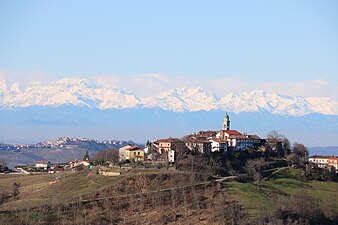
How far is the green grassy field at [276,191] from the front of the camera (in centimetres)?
5359

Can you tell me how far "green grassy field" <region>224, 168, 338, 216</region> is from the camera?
5359 cm

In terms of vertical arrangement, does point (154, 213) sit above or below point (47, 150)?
below

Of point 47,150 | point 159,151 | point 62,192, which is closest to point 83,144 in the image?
point 47,150

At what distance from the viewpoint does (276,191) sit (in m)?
59.4

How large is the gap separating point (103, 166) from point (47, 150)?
10641cm

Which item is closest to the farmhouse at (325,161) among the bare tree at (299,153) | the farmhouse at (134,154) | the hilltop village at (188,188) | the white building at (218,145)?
the hilltop village at (188,188)

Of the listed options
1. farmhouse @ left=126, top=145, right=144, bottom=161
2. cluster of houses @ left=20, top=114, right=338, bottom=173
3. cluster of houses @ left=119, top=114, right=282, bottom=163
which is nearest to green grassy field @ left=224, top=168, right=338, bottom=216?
cluster of houses @ left=20, top=114, right=338, bottom=173

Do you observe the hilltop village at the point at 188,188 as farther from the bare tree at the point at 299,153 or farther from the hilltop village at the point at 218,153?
the bare tree at the point at 299,153

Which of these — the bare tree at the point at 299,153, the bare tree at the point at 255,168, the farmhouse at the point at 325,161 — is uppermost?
the bare tree at the point at 299,153

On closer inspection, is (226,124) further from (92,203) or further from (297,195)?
(92,203)

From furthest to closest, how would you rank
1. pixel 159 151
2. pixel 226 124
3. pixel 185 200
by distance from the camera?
pixel 226 124 → pixel 159 151 → pixel 185 200

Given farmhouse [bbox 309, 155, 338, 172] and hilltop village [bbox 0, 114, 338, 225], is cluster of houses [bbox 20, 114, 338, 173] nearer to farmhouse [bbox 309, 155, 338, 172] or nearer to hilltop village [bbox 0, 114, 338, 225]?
A: farmhouse [bbox 309, 155, 338, 172]

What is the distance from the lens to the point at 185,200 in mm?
53438

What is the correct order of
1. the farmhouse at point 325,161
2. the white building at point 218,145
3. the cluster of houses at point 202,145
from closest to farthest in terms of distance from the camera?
1. the cluster of houses at point 202,145
2. the white building at point 218,145
3. the farmhouse at point 325,161
